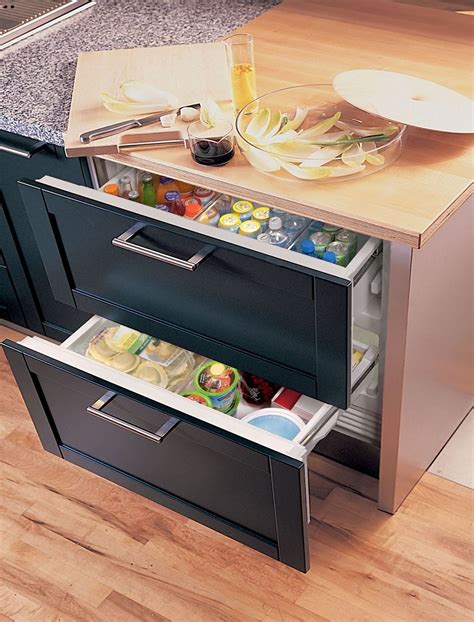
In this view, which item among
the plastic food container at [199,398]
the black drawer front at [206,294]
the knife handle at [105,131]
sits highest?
the knife handle at [105,131]

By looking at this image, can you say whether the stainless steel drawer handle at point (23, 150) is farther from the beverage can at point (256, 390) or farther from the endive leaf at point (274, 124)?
the beverage can at point (256, 390)

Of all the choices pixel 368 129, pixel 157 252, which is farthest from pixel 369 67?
pixel 157 252

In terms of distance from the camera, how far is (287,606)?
1636mm

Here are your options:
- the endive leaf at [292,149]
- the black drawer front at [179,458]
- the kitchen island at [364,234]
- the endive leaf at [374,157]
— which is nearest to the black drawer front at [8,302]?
the kitchen island at [364,234]

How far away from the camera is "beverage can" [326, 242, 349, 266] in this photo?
1.45 m

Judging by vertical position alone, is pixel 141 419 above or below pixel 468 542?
above

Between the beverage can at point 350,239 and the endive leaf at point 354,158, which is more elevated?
the endive leaf at point 354,158

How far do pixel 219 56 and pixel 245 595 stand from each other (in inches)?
41.1

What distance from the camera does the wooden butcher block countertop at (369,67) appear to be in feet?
4.28

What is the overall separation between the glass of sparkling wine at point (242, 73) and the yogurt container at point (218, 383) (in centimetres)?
49

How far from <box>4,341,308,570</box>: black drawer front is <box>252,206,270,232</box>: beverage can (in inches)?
15.1

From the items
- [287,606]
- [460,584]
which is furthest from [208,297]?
[460,584]

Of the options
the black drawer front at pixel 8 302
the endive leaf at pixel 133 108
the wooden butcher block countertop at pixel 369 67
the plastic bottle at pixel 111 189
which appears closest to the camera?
the wooden butcher block countertop at pixel 369 67

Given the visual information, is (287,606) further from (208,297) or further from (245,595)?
(208,297)
